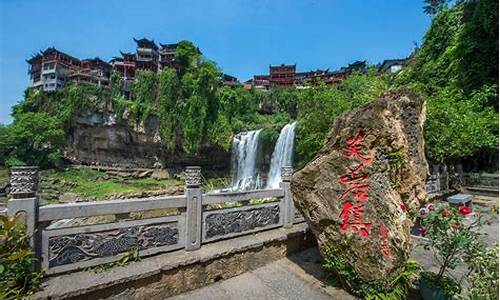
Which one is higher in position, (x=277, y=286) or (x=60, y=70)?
(x=60, y=70)

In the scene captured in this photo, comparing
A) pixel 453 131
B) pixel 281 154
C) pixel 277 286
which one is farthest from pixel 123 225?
pixel 281 154

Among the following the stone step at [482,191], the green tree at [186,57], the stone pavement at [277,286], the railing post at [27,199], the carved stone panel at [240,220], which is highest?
the green tree at [186,57]

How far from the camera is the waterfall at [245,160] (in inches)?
840

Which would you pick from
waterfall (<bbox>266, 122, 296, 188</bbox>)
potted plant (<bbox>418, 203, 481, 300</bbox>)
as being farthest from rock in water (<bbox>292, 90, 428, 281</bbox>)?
waterfall (<bbox>266, 122, 296, 188</bbox>)

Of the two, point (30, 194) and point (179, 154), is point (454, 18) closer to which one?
point (30, 194)

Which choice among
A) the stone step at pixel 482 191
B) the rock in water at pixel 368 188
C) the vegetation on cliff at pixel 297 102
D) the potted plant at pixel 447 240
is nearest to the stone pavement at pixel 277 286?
the rock in water at pixel 368 188

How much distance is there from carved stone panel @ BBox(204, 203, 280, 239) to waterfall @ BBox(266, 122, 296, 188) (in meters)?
14.3

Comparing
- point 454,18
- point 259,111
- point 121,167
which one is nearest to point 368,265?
point 454,18

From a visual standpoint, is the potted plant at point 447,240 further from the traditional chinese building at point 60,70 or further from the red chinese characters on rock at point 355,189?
the traditional chinese building at point 60,70

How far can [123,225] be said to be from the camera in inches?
113

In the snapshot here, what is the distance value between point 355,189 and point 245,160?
63.8 feet

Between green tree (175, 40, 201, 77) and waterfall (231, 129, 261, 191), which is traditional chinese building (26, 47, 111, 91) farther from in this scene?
waterfall (231, 129, 261, 191)

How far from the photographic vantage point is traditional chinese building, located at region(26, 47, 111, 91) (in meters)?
34.1

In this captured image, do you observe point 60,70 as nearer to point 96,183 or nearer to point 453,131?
point 96,183
